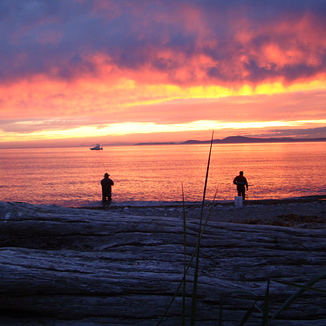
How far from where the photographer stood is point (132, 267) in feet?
9.77

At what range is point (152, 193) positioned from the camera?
32.3 m

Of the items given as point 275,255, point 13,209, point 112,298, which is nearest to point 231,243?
point 275,255

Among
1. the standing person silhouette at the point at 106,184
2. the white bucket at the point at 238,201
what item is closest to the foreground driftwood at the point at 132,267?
the white bucket at the point at 238,201

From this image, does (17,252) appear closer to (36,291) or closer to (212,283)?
(36,291)

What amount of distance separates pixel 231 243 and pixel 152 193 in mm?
29023

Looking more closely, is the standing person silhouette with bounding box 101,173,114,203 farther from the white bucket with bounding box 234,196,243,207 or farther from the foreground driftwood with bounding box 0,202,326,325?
the foreground driftwood with bounding box 0,202,326,325

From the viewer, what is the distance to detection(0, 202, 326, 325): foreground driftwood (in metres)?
2.57

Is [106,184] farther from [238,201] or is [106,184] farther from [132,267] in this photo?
[132,267]

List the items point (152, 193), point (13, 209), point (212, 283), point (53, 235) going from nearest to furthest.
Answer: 1. point (212, 283)
2. point (53, 235)
3. point (13, 209)
4. point (152, 193)

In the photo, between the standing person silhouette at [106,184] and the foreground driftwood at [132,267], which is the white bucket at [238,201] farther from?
the foreground driftwood at [132,267]

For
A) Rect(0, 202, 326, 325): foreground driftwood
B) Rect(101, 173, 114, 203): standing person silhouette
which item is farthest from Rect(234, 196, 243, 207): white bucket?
Rect(0, 202, 326, 325): foreground driftwood

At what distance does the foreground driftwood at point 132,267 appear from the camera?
2.57m

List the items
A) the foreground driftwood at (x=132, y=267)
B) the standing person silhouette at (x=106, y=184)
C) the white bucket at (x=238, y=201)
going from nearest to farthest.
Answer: the foreground driftwood at (x=132, y=267) → the white bucket at (x=238, y=201) → the standing person silhouette at (x=106, y=184)

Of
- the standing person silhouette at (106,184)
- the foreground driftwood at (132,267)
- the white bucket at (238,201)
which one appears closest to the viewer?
the foreground driftwood at (132,267)
